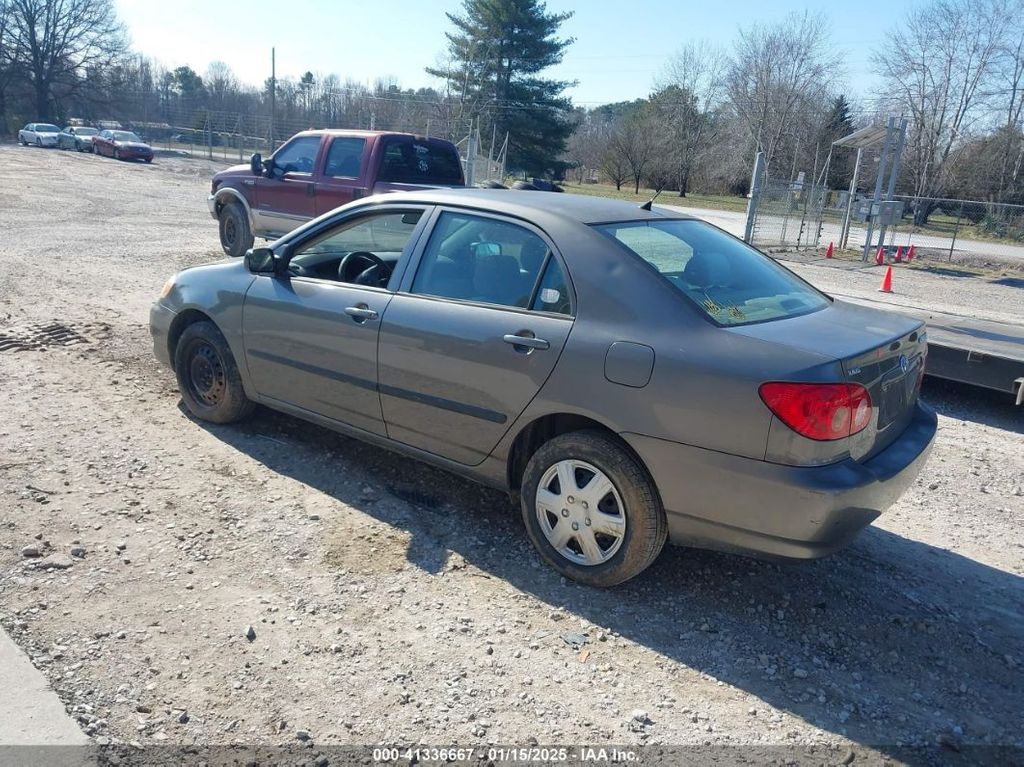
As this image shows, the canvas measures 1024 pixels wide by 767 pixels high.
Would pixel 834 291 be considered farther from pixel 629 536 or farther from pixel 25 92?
pixel 25 92

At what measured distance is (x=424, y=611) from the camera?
10.8 feet

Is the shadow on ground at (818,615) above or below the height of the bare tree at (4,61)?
below

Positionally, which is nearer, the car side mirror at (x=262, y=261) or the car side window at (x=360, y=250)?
the car side window at (x=360, y=250)

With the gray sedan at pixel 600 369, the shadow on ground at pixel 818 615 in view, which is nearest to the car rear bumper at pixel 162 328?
the gray sedan at pixel 600 369

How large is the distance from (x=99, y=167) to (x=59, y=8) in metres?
36.4

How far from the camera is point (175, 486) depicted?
428 cm

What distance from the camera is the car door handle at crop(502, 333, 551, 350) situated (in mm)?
3465

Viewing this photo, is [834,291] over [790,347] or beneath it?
beneath

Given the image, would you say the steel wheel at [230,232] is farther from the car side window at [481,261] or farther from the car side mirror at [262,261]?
the car side window at [481,261]

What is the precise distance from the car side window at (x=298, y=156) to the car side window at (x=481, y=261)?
7.86 metres

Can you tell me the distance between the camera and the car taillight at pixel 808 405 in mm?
2936

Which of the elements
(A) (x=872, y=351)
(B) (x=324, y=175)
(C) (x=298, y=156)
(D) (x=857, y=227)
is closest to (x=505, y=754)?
(A) (x=872, y=351)

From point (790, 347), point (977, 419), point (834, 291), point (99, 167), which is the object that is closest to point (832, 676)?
point (790, 347)

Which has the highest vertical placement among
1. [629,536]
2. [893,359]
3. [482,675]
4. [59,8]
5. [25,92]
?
[59,8]
